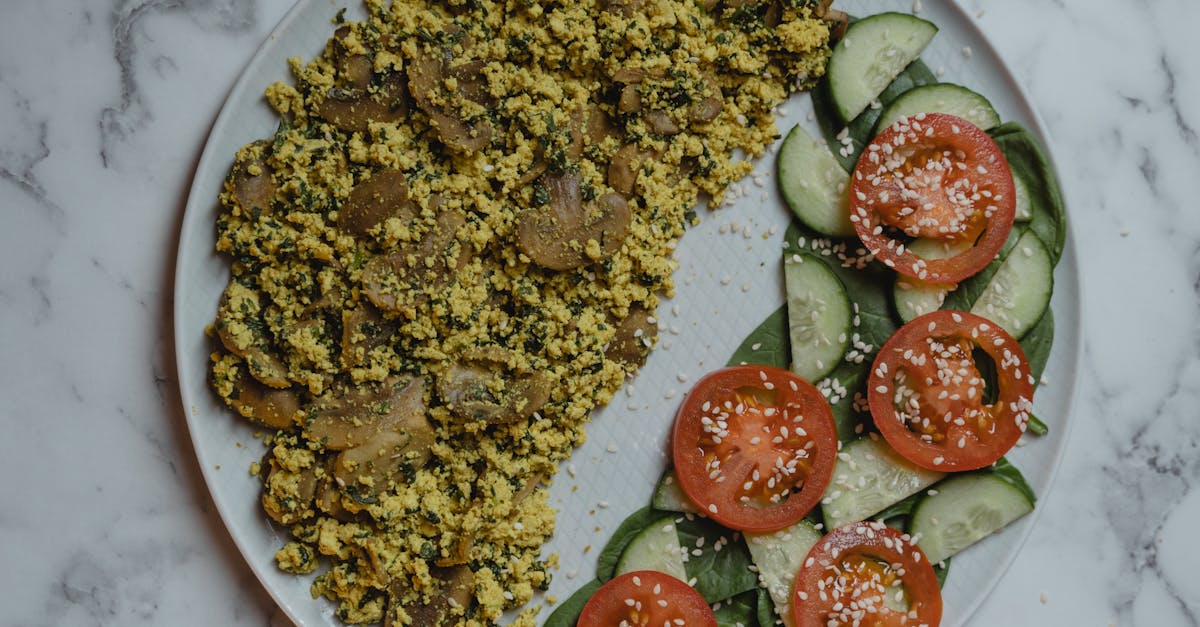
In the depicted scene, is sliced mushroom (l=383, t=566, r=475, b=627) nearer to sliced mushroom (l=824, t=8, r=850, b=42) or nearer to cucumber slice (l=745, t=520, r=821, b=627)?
cucumber slice (l=745, t=520, r=821, b=627)

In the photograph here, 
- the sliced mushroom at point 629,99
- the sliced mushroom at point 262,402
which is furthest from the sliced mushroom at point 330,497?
the sliced mushroom at point 629,99

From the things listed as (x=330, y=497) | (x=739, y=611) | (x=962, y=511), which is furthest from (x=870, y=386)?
(x=330, y=497)

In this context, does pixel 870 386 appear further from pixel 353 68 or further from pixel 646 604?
pixel 353 68

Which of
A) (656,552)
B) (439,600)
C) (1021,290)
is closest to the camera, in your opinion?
(439,600)

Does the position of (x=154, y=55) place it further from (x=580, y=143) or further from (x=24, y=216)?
(x=580, y=143)

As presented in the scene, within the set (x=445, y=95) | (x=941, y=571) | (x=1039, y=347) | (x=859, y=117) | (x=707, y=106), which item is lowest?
(x=941, y=571)

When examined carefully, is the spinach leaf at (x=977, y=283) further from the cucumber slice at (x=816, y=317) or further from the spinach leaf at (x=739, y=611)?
the spinach leaf at (x=739, y=611)
